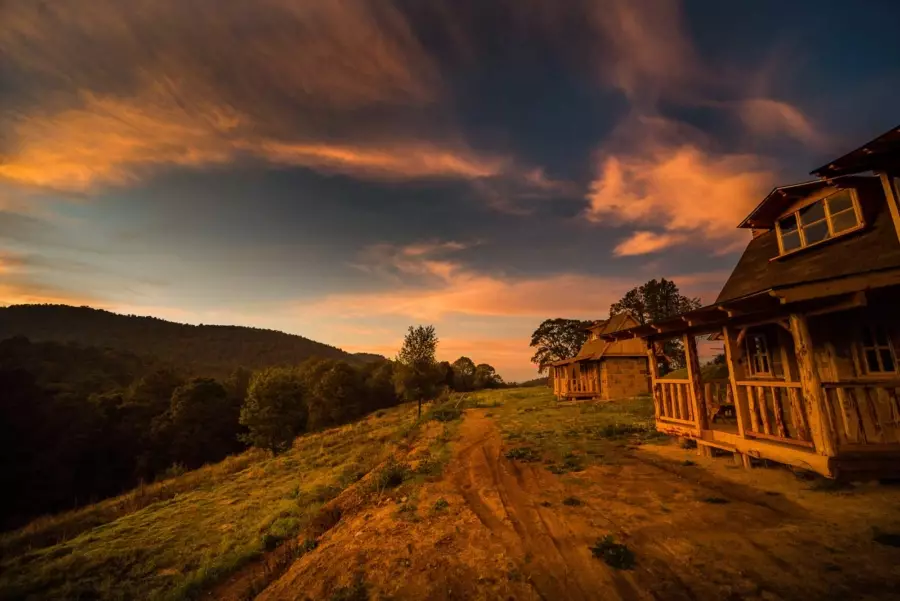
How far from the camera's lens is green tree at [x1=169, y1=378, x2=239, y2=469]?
42.1m

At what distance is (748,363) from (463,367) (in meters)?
72.1

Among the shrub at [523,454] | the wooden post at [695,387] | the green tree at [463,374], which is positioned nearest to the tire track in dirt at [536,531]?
the shrub at [523,454]

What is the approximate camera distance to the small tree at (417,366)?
33094mm

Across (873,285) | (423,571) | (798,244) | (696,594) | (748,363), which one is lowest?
(423,571)

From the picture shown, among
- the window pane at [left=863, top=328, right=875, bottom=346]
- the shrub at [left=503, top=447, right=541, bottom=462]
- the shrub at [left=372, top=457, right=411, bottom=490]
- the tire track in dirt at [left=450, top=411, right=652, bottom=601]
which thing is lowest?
the shrub at [left=372, top=457, right=411, bottom=490]

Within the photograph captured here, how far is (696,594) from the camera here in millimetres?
4523

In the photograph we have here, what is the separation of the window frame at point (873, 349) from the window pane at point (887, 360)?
0.05m

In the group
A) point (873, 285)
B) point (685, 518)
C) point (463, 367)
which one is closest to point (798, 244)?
point (873, 285)

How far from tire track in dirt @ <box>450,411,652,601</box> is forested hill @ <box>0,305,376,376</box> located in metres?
111

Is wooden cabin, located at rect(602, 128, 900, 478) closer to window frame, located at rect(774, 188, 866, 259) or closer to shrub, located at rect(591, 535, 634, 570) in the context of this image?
window frame, located at rect(774, 188, 866, 259)

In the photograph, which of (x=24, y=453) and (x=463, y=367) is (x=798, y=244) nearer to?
(x=24, y=453)

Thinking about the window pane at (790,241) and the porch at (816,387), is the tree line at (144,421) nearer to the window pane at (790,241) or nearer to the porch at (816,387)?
the porch at (816,387)

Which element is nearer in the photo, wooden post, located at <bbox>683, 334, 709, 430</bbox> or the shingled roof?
the shingled roof

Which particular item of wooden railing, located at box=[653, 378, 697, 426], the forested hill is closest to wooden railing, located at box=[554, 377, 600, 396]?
wooden railing, located at box=[653, 378, 697, 426]
